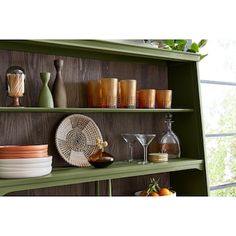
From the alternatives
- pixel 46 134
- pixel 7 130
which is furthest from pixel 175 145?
pixel 7 130

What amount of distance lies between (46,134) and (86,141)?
25 cm

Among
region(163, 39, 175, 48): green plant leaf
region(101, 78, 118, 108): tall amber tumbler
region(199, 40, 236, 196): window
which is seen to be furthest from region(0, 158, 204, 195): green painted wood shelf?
region(163, 39, 175, 48): green plant leaf

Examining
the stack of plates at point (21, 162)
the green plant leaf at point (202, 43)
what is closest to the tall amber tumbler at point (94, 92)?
the stack of plates at point (21, 162)

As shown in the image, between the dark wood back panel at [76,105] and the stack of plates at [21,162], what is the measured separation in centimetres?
26

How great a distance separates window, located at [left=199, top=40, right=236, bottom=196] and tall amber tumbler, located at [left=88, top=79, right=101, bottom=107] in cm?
99

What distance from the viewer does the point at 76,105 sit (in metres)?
2.38

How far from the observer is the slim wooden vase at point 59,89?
2143mm

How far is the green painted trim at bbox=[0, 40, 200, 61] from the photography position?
1977 mm

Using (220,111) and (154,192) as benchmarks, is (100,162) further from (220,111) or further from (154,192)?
(220,111)

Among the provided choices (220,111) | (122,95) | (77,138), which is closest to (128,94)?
(122,95)

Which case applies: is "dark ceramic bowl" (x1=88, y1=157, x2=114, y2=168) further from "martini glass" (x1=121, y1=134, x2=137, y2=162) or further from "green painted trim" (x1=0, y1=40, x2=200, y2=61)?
"green painted trim" (x1=0, y1=40, x2=200, y2=61)

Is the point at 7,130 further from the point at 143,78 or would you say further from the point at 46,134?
the point at 143,78

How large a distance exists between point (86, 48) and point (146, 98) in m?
0.55
